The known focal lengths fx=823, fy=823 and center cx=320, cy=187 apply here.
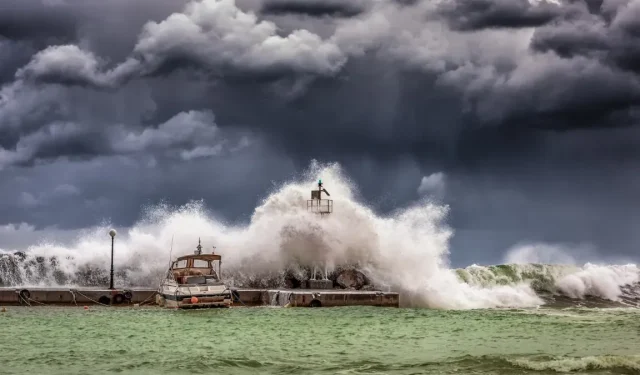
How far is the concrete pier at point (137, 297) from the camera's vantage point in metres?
41.8

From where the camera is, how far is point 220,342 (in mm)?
26078

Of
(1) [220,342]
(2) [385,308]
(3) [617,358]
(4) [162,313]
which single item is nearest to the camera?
(3) [617,358]

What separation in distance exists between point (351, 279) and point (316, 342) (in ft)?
74.9

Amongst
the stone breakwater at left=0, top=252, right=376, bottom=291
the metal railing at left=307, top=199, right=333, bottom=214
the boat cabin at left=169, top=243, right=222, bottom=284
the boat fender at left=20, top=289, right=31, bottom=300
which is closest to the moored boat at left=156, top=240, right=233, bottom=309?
A: the boat cabin at left=169, top=243, right=222, bottom=284

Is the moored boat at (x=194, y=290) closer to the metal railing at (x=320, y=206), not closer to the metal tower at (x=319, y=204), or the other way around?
the metal tower at (x=319, y=204)

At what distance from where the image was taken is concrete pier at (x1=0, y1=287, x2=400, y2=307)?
4184 centimetres

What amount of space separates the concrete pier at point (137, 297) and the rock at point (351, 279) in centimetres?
476

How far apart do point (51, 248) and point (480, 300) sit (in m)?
28.8

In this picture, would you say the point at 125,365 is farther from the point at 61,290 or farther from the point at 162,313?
the point at 61,290

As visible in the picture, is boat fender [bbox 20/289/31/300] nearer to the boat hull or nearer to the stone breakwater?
the boat hull

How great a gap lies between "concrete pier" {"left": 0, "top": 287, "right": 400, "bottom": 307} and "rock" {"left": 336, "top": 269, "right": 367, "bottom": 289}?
4.76 meters

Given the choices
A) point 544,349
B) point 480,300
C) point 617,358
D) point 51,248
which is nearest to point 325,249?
point 480,300

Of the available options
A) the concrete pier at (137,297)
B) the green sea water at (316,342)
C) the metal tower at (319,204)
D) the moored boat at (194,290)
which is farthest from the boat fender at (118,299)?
the metal tower at (319,204)

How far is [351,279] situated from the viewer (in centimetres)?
4847
